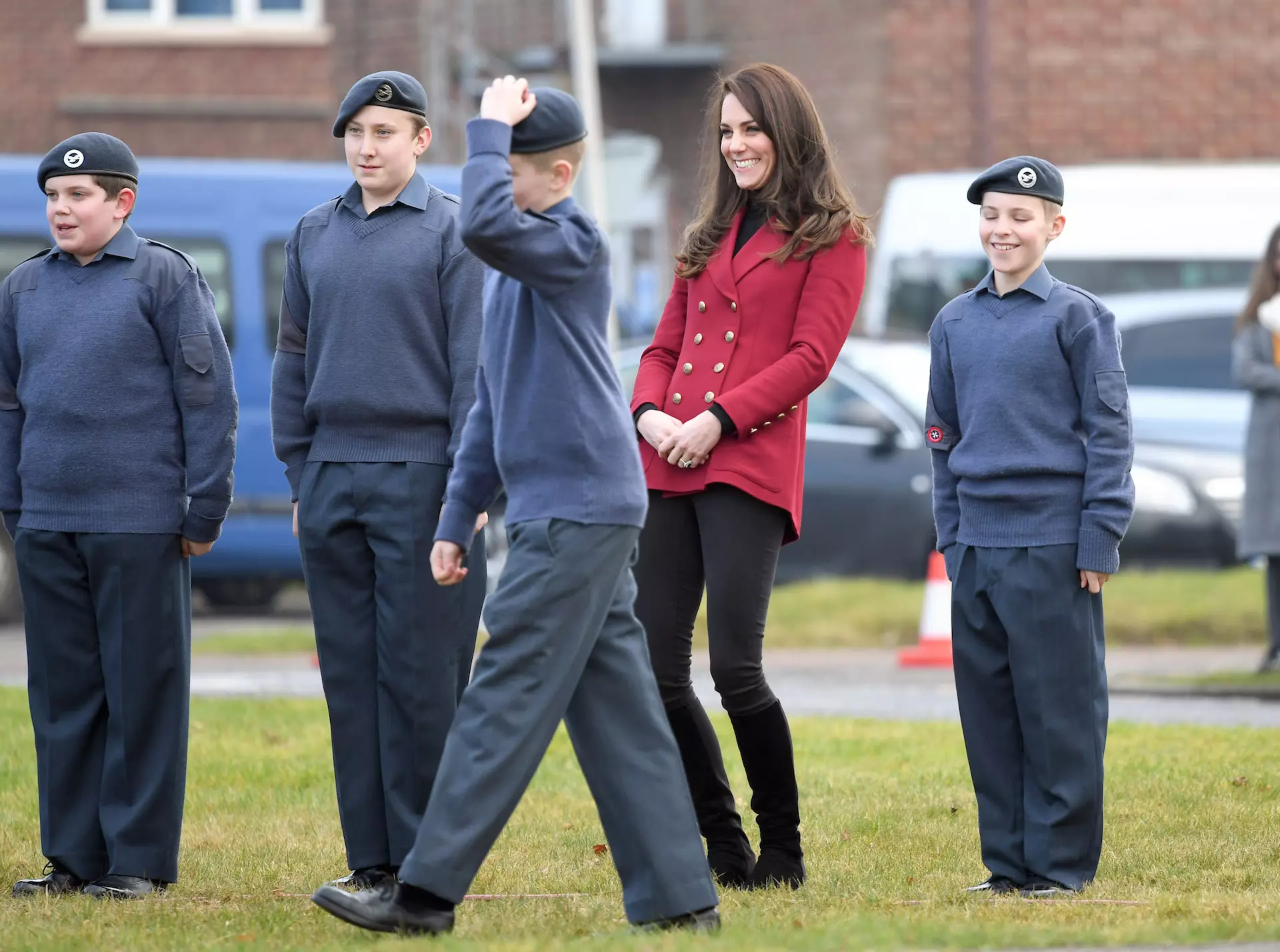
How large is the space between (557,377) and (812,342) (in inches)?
39.0

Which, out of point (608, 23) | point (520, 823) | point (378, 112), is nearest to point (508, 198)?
point (378, 112)

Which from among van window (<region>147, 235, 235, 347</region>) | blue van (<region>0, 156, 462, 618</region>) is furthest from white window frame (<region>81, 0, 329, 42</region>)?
van window (<region>147, 235, 235, 347</region>)

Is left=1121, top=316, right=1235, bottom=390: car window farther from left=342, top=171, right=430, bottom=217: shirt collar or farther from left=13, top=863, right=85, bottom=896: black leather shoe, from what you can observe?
left=13, top=863, right=85, bottom=896: black leather shoe

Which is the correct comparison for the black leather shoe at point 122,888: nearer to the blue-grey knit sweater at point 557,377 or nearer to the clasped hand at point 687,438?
the blue-grey knit sweater at point 557,377

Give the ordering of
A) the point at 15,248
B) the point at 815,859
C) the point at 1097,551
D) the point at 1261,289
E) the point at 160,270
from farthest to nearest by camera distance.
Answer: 1. the point at 15,248
2. the point at 1261,289
3. the point at 815,859
4. the point at 160,270
5. the point at 1097,551

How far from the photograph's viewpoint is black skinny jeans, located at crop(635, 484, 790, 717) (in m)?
5.17

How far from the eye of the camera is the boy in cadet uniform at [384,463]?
Result: 5137mm

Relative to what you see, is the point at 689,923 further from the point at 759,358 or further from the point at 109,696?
the point at 109,696

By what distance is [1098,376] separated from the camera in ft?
16.8

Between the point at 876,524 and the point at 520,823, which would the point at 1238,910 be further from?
the point at 876,524

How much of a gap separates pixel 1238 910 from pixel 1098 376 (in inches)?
50.9

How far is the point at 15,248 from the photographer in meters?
13.2

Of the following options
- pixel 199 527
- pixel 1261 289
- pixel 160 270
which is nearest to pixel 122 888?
pixel 199 527

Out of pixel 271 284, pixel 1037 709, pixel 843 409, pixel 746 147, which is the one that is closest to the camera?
pixel 1037 709
